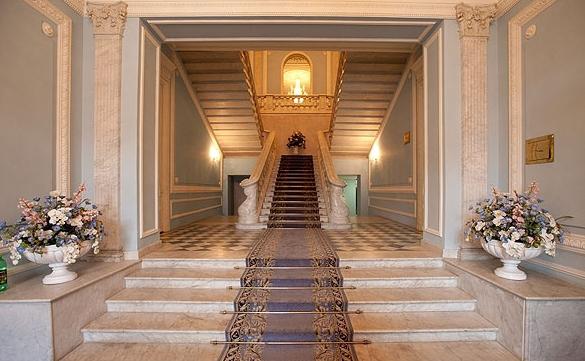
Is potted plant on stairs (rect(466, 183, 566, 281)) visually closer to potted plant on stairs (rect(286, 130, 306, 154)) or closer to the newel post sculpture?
the newel post sculpture

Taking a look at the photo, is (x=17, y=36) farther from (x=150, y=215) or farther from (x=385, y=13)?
(x=385, y=13)

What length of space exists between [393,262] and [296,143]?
8.62 metres

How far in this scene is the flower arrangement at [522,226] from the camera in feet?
9.52

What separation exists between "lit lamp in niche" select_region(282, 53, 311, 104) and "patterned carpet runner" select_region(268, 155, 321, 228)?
13.9ft

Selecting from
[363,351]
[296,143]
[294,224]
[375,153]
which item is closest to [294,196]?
[294,224]

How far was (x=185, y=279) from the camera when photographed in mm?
3633

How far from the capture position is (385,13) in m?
4.26

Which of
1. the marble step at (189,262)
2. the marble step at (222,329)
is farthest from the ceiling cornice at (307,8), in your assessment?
the marble step at (222,329)

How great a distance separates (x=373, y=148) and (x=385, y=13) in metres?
6.71

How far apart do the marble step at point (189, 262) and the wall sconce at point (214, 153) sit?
6.08 meters

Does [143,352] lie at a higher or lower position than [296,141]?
lower


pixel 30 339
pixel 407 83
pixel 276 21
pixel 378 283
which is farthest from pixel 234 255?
pixel 407 83

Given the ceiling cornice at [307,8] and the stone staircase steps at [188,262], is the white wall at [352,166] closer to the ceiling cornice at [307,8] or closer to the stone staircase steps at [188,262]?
the ceiling cornice at [307,8]

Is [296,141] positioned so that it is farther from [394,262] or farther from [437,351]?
[437,351]
